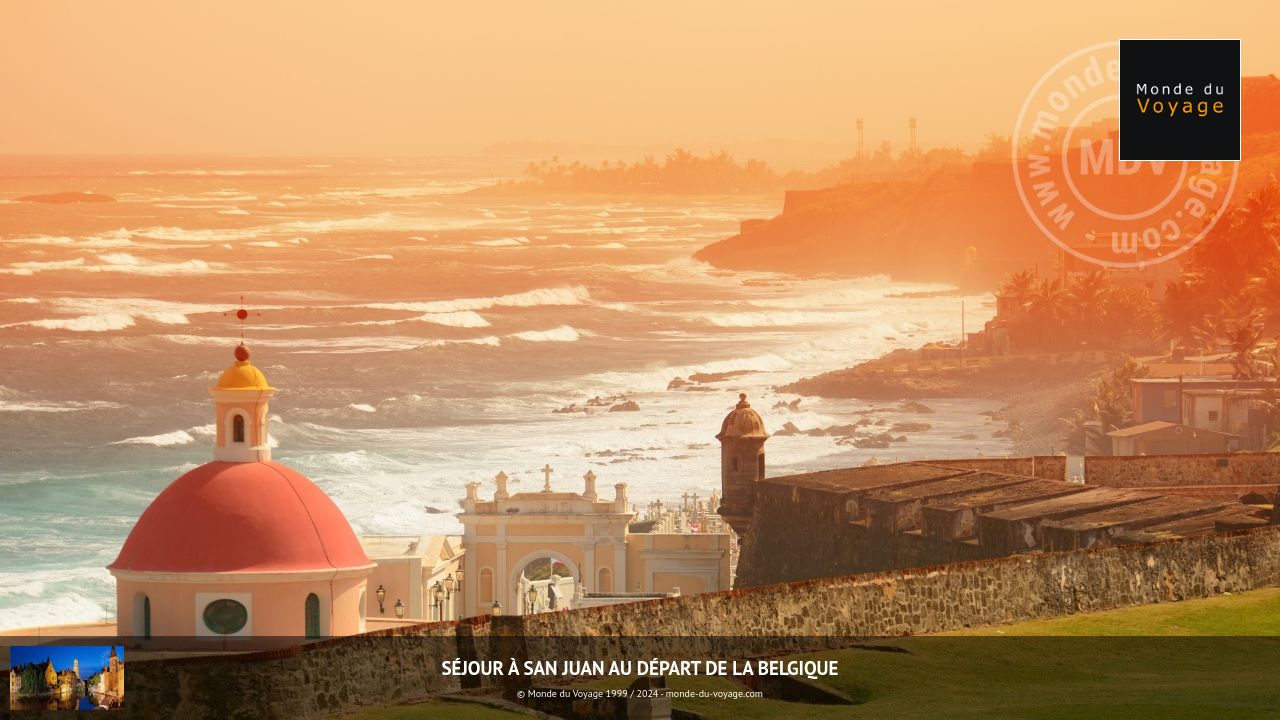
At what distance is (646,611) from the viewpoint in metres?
20.4

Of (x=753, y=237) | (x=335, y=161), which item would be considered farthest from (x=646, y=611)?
(x=335, y=161)

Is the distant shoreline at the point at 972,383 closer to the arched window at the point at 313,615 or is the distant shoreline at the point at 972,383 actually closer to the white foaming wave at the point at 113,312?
the white foaming wave at the point at 113,312

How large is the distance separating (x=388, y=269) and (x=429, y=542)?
10003cm

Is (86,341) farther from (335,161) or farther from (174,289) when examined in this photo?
(335,161)

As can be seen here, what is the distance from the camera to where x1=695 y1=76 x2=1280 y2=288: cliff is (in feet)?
507

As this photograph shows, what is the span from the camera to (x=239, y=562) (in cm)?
2186

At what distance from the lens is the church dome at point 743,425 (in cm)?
3884

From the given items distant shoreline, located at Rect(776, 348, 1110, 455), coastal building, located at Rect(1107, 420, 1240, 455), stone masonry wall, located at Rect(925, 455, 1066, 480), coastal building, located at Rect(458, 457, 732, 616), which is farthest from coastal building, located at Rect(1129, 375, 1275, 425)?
stone masonry wall, located at Rect(925, 455, 1066, 480)

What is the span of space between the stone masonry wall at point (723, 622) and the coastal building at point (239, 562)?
337 cm

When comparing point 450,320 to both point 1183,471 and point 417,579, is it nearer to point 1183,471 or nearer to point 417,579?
point 417,579

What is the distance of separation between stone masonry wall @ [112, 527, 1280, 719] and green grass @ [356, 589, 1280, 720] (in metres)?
0.32

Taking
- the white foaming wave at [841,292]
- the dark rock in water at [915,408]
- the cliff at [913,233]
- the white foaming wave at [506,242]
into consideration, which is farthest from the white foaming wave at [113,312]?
the cliff at [913,233]

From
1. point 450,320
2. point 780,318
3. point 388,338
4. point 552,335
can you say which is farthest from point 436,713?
point 780,318

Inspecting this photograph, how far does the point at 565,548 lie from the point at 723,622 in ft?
87.6
